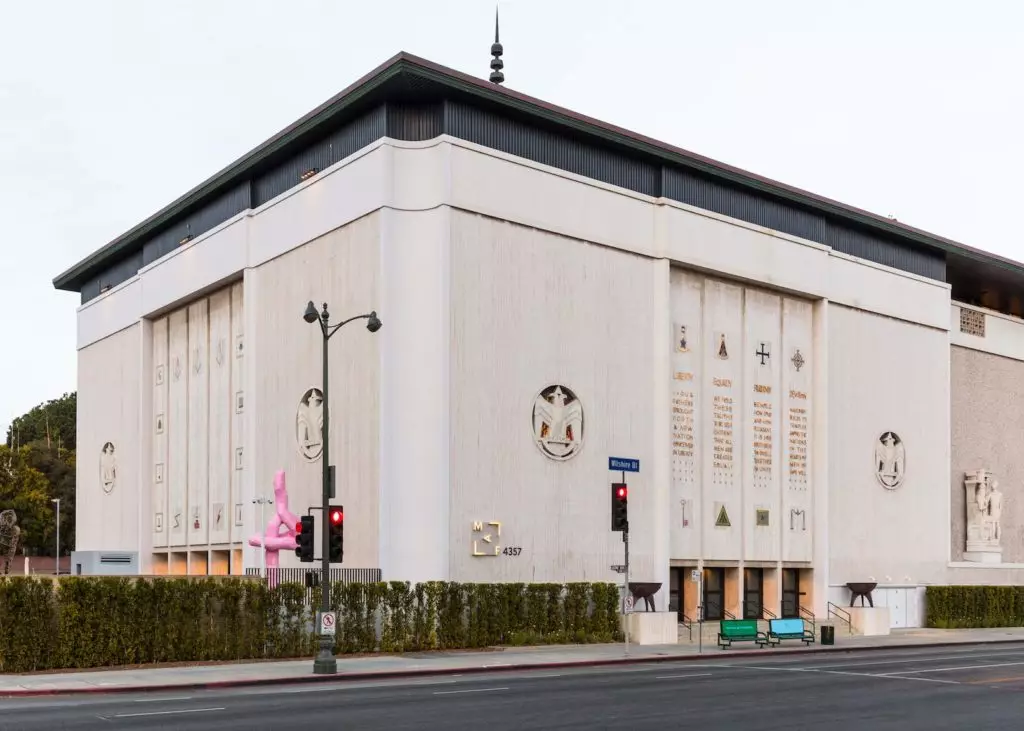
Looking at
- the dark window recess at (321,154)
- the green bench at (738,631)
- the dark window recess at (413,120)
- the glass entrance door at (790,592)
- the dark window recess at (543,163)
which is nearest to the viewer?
the green bench at (738,631)

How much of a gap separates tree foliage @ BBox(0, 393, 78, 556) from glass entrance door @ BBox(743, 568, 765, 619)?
72.9 meters

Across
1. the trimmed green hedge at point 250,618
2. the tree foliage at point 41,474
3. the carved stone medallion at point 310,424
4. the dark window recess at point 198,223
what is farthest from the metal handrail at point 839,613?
the tree foliage at point 41,474

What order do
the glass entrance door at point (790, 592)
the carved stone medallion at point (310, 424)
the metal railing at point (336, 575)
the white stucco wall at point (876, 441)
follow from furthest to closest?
the white stucco wall at point (876, 441) < the glass entrance door at point (790, 592) < the carved stone medallion at point (310, 424) < the metal railing at point (336, 575)

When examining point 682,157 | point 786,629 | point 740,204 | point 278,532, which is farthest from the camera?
point 740,204

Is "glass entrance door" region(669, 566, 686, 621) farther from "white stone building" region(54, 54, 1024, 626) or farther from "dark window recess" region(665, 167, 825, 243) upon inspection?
"dark window recess" region(665, 167, 825, 243)

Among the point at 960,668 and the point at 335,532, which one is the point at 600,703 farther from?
the point at 960,668

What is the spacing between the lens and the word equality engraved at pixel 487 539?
38156mm

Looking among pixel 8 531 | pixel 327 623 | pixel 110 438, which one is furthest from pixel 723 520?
pixel 8 531

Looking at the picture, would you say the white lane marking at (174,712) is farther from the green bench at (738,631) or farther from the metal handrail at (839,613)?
the metal handrail at (839,613)

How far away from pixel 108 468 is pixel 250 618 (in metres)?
31.4

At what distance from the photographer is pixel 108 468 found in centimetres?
6097

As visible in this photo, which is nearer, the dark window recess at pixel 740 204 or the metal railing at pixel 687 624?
the metal railing at pixel 687 624

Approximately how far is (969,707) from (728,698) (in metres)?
4.19

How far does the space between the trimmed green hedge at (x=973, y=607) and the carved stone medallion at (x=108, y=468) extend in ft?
128
